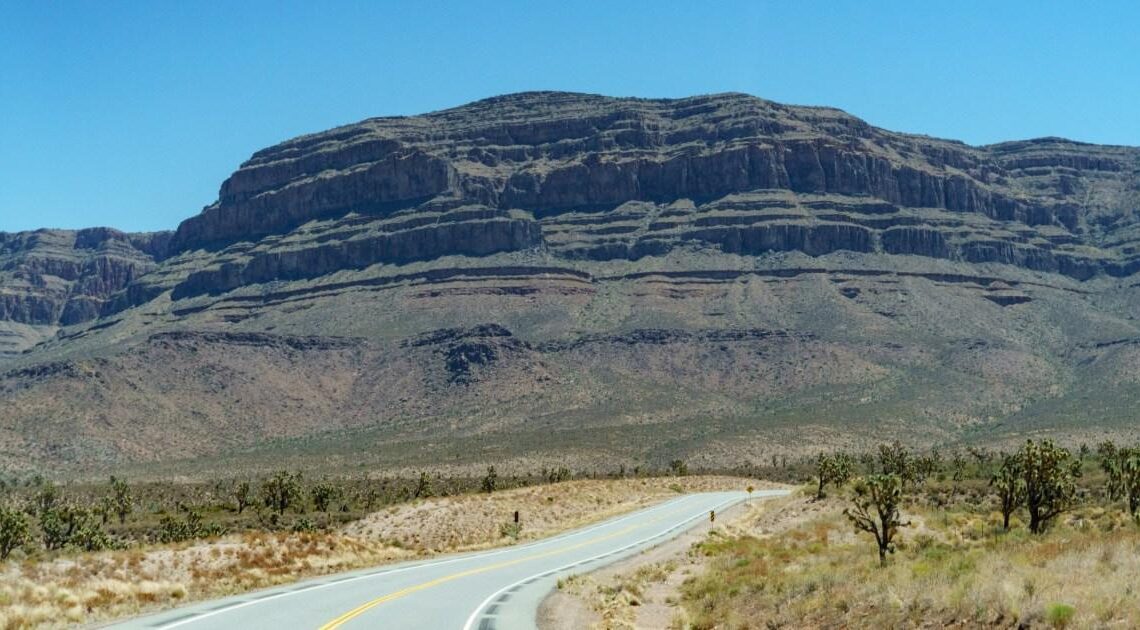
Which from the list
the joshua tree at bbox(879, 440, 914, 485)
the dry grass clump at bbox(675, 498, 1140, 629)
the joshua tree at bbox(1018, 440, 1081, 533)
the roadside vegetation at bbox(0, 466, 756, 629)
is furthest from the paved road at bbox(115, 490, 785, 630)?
the joshua tree at bbox(879, 440, 914, 485)

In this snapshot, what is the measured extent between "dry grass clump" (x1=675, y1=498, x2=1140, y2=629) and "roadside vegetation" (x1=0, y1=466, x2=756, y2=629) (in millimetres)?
12695

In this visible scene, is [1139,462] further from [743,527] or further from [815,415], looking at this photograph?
[815,415]

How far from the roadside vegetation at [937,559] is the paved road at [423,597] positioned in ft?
13.4

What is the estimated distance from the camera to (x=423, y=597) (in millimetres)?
24266

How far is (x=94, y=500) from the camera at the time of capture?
3177 inches

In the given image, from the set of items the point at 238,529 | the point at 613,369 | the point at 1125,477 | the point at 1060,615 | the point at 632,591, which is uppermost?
the point at 1060,615

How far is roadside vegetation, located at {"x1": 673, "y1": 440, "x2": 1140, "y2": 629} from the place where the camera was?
16484mm

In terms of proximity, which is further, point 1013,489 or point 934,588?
point 1013,489

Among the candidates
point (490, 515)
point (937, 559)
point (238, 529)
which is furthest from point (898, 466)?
point (937, 559)

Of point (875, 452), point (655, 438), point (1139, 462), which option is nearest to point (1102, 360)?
point (875, 452)

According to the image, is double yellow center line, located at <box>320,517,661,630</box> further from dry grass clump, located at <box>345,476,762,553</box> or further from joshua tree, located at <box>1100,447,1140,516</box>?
joshua tree, located at <box>1100,447,1140,516</box>

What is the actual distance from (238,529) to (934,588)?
4523cm

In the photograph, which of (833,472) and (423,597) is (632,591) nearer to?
(423,597)

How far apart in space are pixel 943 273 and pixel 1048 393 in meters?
61.4
